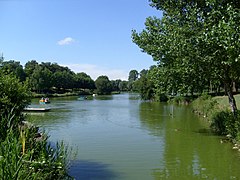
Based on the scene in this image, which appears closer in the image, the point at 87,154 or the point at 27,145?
the point at 27,145

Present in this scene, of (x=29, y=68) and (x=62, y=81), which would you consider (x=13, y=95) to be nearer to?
(x=29, y=68)

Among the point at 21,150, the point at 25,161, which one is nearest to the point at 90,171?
the point at 21,150

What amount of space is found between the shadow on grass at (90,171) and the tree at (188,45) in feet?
24.5

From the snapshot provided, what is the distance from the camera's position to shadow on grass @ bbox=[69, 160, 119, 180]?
1261 centimetres

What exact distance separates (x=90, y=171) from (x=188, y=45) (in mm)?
9023

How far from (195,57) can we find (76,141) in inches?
388

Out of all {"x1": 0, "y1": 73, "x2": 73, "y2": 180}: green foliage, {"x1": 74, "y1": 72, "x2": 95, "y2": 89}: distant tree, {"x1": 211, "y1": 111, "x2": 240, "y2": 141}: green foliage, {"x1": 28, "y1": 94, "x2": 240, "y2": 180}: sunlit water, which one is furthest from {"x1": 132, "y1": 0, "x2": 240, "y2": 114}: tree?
{"x1": 74, "y1": 72, "x2": 95, "y2": 89}: distant tree

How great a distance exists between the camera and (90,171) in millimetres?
13477

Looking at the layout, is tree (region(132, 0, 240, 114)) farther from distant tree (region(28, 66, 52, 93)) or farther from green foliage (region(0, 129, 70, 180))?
distant tree (region(28, 66, 52, 93))

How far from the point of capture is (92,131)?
26.3 meters

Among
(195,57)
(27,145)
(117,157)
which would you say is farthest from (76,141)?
(27,145)

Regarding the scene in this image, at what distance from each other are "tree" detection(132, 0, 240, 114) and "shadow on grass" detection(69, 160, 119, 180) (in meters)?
7.46

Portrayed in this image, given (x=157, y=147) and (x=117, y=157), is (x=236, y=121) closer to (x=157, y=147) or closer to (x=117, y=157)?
(x=157, y=147)

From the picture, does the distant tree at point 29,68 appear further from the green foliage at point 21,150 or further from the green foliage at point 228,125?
the green foliage at point 21,150
